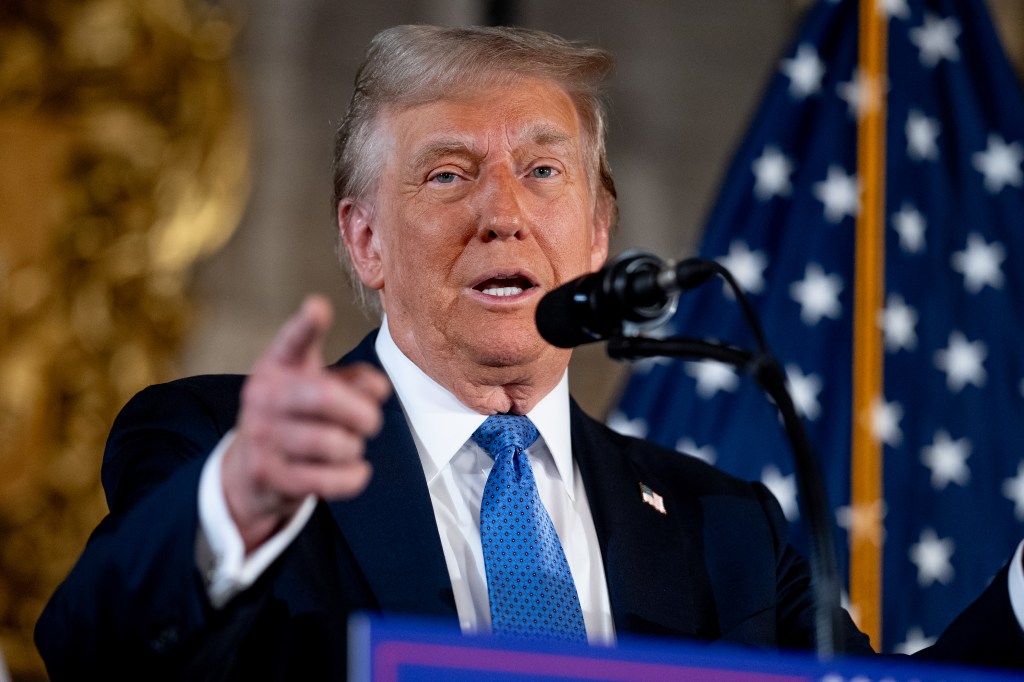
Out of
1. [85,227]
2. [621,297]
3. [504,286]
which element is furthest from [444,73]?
[85,227]

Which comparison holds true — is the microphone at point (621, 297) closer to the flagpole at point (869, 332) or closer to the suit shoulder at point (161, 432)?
the suit shoulder at point (161, 432)

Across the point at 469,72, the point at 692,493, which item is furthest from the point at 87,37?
the point at 692,493

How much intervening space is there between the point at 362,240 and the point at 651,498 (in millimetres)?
686

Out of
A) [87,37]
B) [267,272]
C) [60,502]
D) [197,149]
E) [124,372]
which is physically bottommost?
[60,502]

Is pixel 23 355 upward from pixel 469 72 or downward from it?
downward

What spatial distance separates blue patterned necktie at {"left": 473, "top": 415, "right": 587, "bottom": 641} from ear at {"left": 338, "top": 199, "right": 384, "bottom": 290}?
17.5 inches

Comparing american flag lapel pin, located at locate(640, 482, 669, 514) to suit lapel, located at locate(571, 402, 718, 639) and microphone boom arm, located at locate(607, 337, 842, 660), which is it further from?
microphone boom arm, located at locate(607, 337, 842, 660)

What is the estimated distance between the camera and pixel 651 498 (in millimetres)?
2016

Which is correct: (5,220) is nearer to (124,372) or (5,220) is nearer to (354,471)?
(124,372)

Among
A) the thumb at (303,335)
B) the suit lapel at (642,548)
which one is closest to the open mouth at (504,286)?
the suit lapel at (642,548)

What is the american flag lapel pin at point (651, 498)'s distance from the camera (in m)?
2.00

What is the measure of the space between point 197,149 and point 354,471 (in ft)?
8.15

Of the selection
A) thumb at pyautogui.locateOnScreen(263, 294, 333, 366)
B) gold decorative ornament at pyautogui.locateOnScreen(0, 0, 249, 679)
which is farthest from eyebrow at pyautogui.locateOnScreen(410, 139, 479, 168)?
gold decorative ornament at pyautogui.locateOnScreen(0, 0, 249, 679)

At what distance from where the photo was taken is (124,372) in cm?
325
